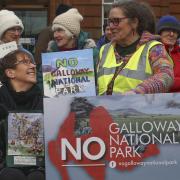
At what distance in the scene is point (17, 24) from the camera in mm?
5453

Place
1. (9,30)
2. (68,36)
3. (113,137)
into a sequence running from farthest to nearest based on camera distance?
(9,30) → (68,36) → (113,137)

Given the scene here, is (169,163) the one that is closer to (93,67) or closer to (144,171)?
(144,171)

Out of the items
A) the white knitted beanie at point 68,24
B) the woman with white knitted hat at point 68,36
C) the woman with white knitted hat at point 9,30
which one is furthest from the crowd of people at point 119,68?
the woman with white knitted hat at point 9,30

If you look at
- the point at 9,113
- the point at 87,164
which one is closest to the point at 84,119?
the point at 87,164

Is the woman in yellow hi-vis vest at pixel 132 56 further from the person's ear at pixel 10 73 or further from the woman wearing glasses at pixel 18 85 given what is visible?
the person's ear at pixel 10 73

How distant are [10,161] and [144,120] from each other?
3.31ft

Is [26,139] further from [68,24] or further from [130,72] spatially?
[68,24]

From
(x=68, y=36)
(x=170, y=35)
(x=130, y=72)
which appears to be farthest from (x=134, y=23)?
(x=170, y=35)

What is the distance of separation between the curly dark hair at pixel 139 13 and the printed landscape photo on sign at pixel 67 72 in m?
0.41

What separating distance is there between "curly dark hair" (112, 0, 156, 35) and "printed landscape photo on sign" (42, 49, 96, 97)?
41cm

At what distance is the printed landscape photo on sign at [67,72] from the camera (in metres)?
4.01

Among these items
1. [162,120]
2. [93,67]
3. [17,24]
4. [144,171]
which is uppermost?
[17,24]

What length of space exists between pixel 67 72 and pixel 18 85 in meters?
0.41

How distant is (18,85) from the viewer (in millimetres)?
4270
